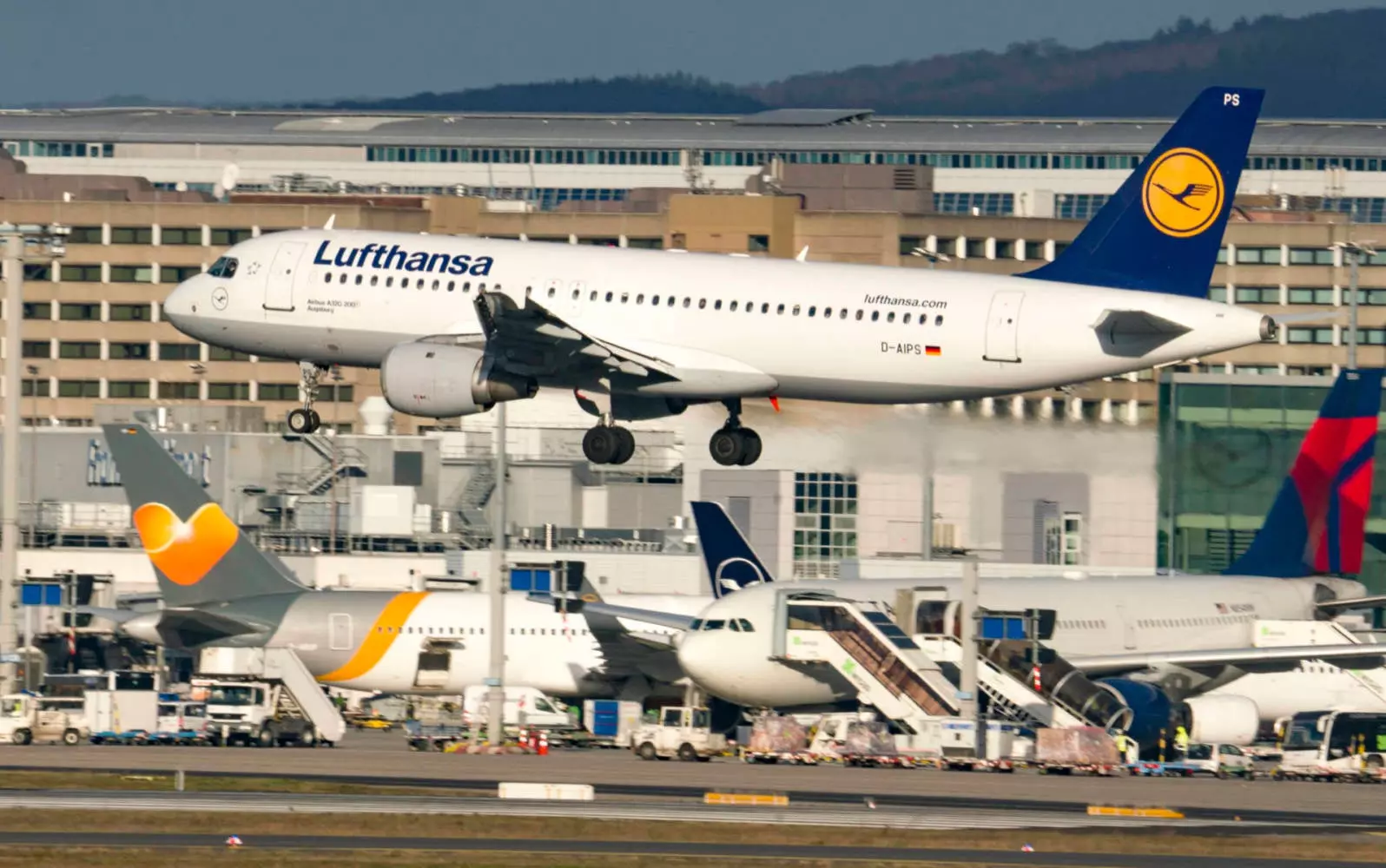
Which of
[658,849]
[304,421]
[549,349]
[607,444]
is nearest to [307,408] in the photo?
[304,421]

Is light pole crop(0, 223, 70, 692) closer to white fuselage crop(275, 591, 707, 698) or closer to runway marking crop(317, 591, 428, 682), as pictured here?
white fuselage crop(275, 591, 707, 698)

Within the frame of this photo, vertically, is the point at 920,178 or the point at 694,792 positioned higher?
the point at 920,178

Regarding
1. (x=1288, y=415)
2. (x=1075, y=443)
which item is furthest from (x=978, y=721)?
(x=1288, y=415)

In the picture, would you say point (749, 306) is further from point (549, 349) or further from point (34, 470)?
point (34, 470)

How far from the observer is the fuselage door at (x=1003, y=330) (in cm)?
5341

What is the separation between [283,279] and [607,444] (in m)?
9.19

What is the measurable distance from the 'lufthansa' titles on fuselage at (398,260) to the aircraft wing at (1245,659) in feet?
67.9

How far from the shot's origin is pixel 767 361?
181 ft

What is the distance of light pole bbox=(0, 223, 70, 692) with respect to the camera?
6569 cm

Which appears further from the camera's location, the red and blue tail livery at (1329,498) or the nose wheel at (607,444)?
the red and blue tail livery at (1329,498)

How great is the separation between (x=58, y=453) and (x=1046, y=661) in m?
67.3

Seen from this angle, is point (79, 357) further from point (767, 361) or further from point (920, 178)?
point (767, 361)

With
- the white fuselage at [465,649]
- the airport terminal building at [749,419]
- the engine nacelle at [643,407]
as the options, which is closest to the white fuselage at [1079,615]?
the white fuselage at [465,649]

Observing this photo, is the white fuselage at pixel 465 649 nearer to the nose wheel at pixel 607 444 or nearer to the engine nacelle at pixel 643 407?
the engine nacelle at pixel 643 407
